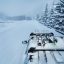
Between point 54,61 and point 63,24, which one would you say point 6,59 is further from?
point 63,24

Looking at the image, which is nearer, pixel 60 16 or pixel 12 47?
pixel 12 47

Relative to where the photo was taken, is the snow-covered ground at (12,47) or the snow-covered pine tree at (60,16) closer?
the snow-covered ground at (12,47)

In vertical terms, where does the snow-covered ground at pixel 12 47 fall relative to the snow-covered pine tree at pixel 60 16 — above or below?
below

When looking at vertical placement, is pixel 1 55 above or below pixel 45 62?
below

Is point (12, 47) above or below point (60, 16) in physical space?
below

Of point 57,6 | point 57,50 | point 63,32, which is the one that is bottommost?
point 63,32

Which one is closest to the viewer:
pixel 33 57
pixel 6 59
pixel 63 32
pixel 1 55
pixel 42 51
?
pixel 33 57

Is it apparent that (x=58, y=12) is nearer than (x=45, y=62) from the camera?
No

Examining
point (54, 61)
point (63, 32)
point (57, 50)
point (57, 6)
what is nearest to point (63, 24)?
point (63, 32)

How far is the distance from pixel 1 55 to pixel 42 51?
3.49 m

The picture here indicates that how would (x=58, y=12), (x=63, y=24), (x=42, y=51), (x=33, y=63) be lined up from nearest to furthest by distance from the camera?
(x=33, y=63), (x=42, y=51), (x=63, y=24), (x=58, y=12)

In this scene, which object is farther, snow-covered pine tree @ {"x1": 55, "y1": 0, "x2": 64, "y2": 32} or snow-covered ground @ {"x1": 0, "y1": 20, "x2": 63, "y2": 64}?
snow-covered pine tree @ {"x1": 55, "y1": 0, "x2": 64, "y2": 32}

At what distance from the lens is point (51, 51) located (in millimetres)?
5098

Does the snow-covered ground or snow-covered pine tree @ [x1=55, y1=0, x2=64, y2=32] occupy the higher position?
snow-covered pine tree @ [x1=55, y1=0, x2=64, y2=32]
